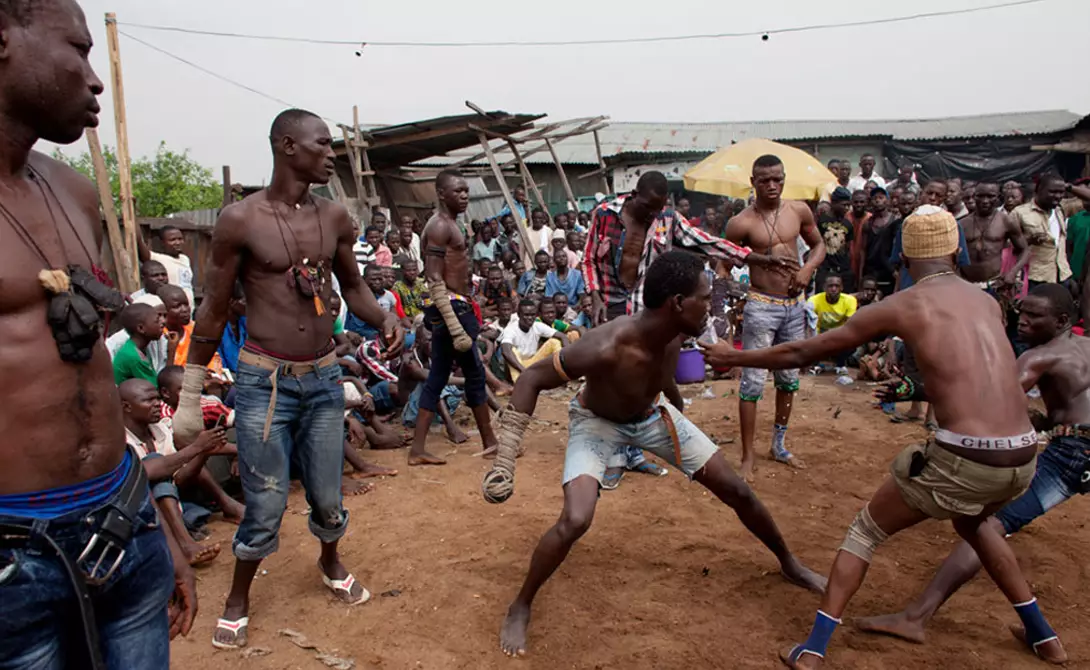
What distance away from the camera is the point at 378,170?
16.1m

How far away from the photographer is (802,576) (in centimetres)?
388

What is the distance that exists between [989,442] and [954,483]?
0.71 ft

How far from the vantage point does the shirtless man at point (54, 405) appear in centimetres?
163

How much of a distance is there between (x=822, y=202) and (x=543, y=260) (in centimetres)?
470

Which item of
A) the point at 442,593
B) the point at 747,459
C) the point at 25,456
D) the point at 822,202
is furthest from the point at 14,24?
the point at 822,202

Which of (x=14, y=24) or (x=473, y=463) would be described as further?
(x=473, y=463)

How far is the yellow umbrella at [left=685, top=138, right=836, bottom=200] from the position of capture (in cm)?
1171

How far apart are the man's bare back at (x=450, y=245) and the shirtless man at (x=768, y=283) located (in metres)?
2.17

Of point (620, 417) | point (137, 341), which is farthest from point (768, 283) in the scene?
point (137, 341)

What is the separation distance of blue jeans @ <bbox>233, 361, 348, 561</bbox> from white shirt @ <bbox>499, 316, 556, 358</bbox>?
16.7 ft

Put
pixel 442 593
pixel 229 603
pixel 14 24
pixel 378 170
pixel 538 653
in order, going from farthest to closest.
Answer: pixel 378 170
pixel 442 593
pixel 229 603
pixel 538 653
pixel 14 24

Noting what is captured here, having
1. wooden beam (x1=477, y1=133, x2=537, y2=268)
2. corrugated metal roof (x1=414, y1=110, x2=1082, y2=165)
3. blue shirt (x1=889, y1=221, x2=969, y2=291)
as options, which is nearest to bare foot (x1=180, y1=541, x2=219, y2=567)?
blue shirt (x1=889, y1=221, x2=969, y2=291)

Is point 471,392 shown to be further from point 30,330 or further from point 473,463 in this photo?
point 30,330

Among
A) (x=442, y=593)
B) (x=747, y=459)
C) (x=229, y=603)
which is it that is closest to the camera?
(x=229, y=603)
